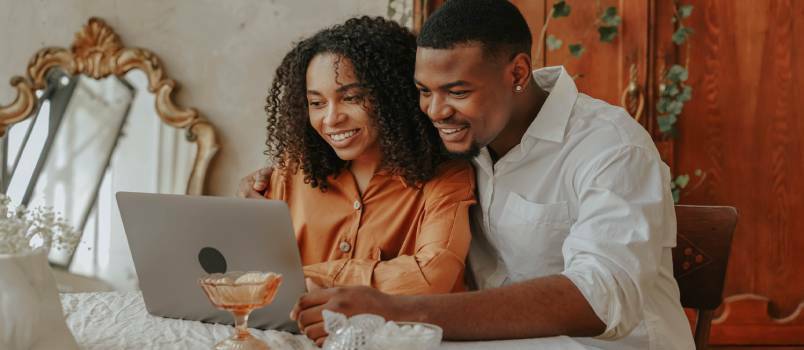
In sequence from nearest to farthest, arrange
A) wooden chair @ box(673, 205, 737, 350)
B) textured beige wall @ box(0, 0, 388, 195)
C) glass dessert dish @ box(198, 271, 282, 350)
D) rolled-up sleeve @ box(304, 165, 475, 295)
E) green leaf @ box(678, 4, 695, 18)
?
glass dessert dish @ box(198, 271, 282, 350) → rolled-up sleeve @ box(304, 165, 475, 295) → wooden chair @ box(673, 205, 737, 350) → green leaf @ box(678, 4, 695, 18) → textured beige wall @ box(0, 0, 388, 195)

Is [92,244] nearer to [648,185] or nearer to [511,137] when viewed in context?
[511,137]

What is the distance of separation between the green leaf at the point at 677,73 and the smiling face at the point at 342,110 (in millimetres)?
1677

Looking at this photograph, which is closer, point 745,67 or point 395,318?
point 395,318

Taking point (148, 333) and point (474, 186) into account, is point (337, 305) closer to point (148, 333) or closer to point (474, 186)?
point (148, 333)

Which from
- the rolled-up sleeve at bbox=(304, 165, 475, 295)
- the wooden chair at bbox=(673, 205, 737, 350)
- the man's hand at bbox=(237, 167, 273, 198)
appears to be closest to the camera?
the rolled-up sleeve at bbox=(304, 165, 475, 295)

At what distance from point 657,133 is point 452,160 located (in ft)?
5.17

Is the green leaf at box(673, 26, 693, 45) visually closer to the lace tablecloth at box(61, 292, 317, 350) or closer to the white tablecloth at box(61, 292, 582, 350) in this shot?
the white tablecloth at box(61, 292, 582, 350)

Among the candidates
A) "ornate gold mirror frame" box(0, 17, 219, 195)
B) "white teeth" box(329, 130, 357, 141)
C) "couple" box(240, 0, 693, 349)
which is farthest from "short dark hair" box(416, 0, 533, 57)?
"ornate gold mirror frame" box(0, 17, 219, 195)

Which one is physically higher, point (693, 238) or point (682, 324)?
point (693, 238)

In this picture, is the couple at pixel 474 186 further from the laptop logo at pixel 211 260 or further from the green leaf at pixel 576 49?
the green leaf at pixel 576 49

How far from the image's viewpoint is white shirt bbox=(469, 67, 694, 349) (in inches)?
54.9

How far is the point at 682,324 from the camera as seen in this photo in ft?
5.31

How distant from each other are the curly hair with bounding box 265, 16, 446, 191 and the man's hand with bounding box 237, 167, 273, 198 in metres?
0.07

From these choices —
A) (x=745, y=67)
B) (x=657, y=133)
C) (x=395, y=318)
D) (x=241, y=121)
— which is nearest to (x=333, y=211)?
(x=395, y=318)
